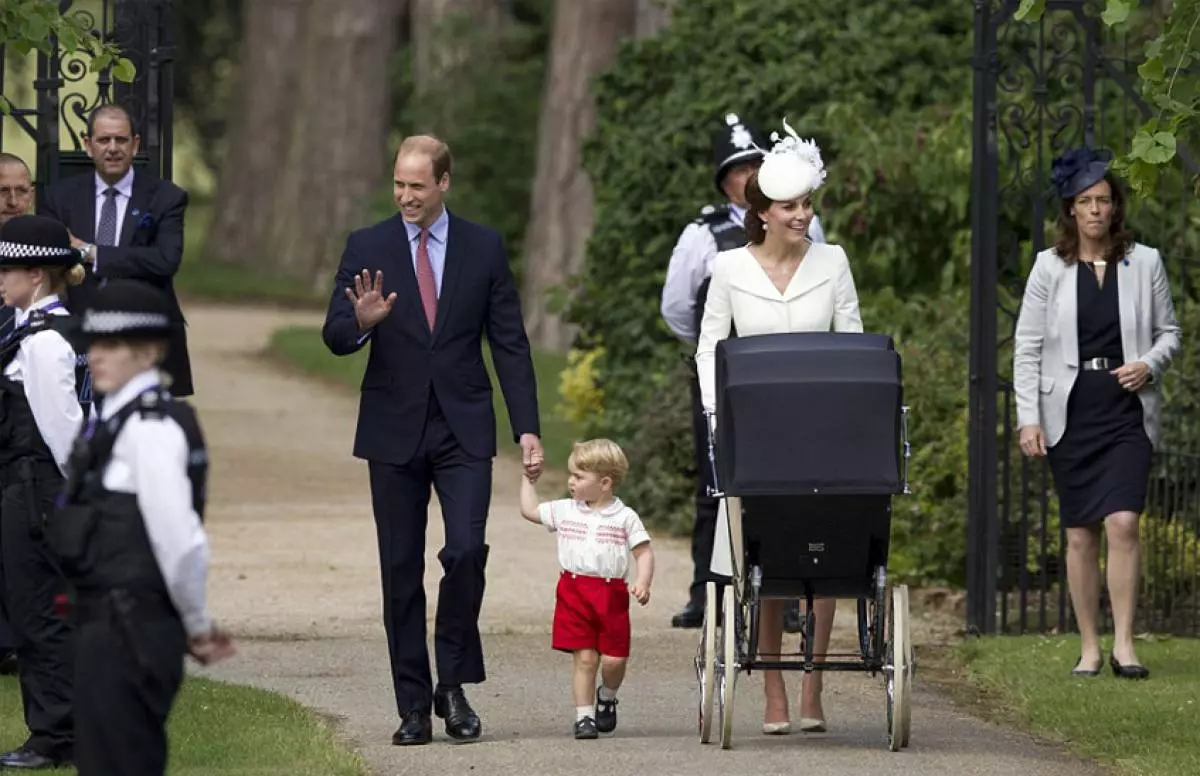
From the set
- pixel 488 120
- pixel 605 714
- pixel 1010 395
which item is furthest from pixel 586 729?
pixel 488 120

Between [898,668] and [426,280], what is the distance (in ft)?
6.41

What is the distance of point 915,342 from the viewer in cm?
1311

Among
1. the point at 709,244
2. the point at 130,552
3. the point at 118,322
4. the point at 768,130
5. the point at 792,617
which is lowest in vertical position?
the point at 792,617

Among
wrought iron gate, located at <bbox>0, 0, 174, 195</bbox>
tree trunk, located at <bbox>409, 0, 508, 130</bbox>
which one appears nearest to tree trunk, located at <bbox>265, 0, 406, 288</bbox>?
tree trunk, located at <bbox>409, 0, 508, 130</bbox>

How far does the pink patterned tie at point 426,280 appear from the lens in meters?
8.36

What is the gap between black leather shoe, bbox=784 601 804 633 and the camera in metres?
10.7

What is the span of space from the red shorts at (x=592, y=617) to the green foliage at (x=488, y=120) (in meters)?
21.6

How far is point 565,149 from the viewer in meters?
25.5

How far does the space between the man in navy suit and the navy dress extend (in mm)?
2519

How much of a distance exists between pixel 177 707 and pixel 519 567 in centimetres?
413

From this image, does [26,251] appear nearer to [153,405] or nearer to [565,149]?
[153,405]

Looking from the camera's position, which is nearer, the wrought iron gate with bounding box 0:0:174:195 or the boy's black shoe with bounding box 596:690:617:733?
the boy's black shoe with bounding box 596:690:617:733

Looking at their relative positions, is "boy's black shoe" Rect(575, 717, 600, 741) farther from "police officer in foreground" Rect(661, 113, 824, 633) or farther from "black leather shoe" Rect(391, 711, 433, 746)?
"police officer in foreground" Rect(661, 113, 824, 633)

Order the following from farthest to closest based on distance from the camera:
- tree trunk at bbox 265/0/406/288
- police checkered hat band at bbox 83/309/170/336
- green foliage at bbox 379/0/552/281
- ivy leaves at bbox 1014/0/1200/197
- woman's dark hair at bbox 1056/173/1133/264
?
1. tree trunk at bbox 265/0/406/288
2. green foliage at bbox 379/0/552/281
3. woman's dark hair at bbox 1056/173/1133/264
4. ivy leaves at bbox 1014/0/1200/197
5. police checkered hat band at bbox 83/309/170/336
